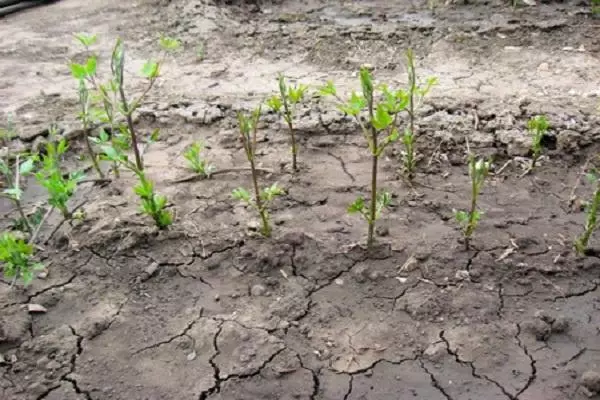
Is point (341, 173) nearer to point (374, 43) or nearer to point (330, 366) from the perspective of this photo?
point (330, 366)

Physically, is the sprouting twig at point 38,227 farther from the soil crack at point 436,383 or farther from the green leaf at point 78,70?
the soil crack at point 436,383

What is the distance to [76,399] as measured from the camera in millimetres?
2188

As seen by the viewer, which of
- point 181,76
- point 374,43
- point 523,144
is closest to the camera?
point 523,144

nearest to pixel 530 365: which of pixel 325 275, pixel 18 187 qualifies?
pixel 325 275


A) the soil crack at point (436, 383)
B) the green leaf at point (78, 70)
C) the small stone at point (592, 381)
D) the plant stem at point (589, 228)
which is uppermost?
the green leaf at point (78, 70)

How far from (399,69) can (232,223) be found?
245 cm

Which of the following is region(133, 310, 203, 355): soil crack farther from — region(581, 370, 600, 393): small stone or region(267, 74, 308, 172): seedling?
region(581, 370, 600, 393): small stone

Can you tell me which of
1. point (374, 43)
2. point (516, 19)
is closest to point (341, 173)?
point (374, 43)

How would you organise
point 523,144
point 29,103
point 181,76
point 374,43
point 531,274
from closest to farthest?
point 531,274 < point 523,144 < point 29,103 < point 181,76 < point 374,43

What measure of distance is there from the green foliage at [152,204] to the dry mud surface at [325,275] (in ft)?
0.22

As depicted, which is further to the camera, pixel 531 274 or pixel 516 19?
pixel 516 19

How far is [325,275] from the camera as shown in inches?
105

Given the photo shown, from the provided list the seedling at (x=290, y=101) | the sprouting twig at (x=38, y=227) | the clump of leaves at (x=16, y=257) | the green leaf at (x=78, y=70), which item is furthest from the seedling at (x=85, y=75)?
the seedling at (x=290, y=101)

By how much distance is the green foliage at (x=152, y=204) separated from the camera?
2799 millimetres
